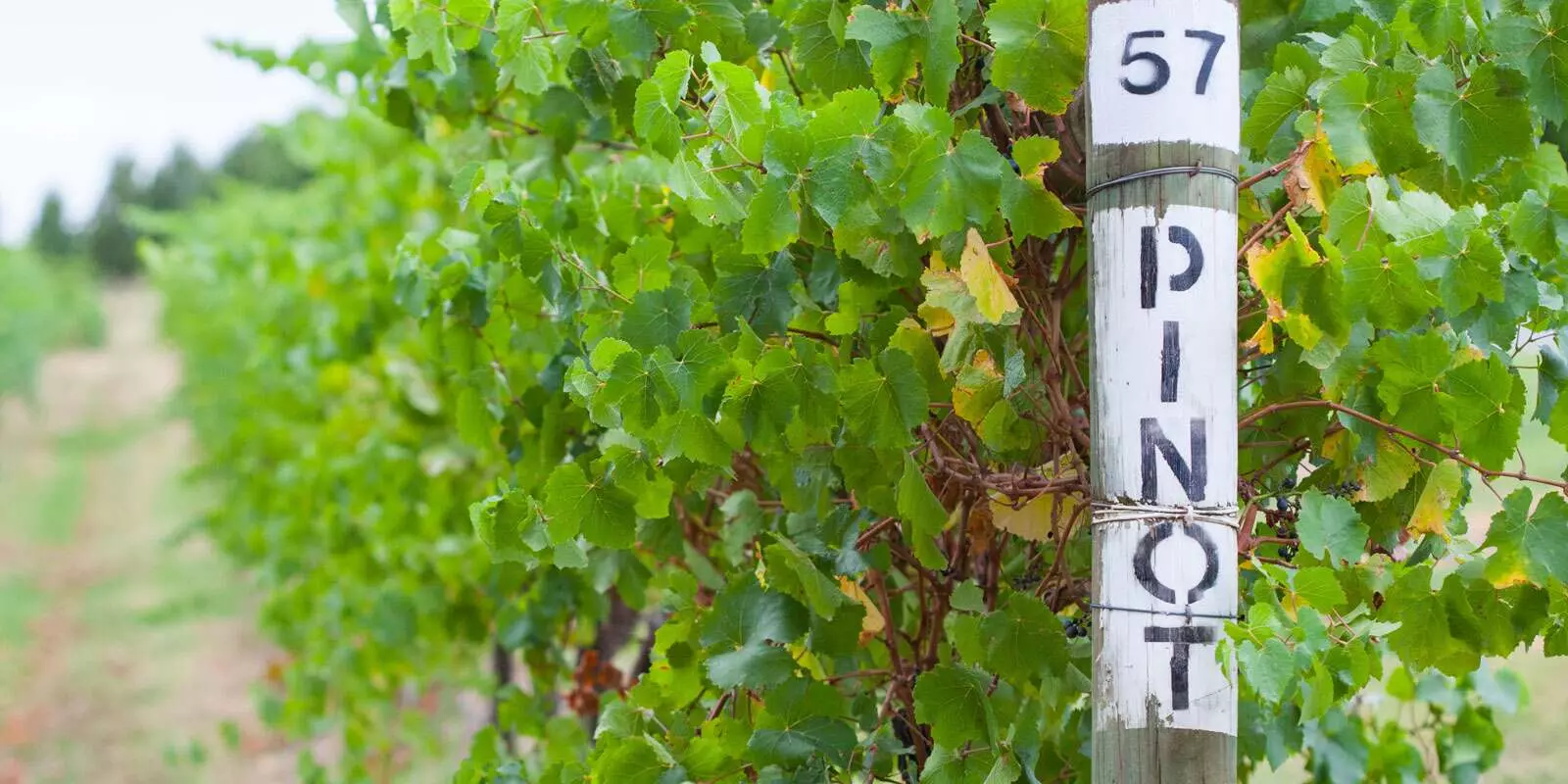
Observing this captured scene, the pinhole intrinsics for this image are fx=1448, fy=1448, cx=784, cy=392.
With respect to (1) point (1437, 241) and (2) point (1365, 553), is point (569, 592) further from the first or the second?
(1) point (1437, 241)

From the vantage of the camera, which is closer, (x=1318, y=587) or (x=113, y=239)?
(x=1318, y=587)

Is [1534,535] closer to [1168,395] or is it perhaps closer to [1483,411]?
[1483,411]

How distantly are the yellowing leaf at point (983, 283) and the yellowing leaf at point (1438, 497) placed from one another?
611 mm

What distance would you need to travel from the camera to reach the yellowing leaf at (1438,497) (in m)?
1.86

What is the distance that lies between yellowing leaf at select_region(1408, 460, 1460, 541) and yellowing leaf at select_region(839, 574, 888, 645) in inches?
29.7

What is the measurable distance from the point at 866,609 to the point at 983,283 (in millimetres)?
624

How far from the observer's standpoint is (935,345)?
6.68 feet

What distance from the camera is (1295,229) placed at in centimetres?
164

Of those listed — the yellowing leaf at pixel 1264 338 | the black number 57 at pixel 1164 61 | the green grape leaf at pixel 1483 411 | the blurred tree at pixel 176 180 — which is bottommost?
the green grape leaf at pixel 1483 411

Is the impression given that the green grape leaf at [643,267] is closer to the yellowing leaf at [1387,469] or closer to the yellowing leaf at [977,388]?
the yellowing leaf at [977,388]

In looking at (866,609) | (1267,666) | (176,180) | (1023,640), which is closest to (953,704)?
(1023,640)

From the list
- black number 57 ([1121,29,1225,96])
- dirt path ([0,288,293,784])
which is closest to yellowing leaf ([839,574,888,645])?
black number 57 ([1121,29,1225,96])

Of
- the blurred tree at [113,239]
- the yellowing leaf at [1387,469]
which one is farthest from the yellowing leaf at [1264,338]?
the blurred tree at [113,239]

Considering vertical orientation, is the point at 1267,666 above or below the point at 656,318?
below
